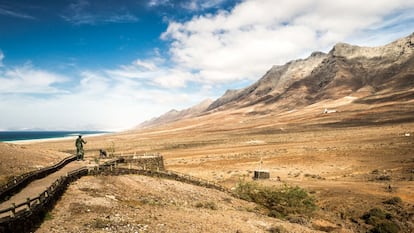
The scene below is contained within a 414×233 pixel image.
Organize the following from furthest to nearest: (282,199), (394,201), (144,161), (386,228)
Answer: (144,161) → (282,199) → (394,201) → (386,228)

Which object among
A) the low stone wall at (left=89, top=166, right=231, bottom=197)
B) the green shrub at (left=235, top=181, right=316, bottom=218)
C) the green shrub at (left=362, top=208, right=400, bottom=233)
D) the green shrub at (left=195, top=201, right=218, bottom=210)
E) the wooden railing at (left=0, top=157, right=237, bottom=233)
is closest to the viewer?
the wooden railing at (left=0, top=157, right=237, bottom=233)

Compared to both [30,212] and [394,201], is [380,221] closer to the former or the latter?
[394,201]

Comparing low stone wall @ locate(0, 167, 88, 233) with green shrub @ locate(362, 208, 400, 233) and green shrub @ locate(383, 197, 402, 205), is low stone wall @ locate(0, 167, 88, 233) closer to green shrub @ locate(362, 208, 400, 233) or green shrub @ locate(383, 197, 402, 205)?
green shrub @ locate(362, 208, 400, 233)

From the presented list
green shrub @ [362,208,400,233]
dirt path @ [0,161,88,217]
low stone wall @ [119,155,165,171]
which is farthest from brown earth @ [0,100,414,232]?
low stone wall @ [119,155,165,171]

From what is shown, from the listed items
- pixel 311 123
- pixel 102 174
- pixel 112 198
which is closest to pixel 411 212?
pixel 112 198

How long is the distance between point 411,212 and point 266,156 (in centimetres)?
3891

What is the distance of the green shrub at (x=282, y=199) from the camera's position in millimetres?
29188

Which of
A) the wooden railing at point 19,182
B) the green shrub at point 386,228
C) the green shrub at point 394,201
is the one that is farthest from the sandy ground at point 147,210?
the green shrub at point 394,201

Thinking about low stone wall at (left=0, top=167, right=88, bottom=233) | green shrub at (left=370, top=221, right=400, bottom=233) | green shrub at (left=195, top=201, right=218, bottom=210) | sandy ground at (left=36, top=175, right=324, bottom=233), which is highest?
low stone wall at (left=0, top=167, right=88, bottom=233)

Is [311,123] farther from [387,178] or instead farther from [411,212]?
[411,212]

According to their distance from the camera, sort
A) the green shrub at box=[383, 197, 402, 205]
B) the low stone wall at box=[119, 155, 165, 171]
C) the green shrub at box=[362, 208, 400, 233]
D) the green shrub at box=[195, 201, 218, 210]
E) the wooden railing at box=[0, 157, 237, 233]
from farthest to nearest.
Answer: the low stone wall at box=[119, 155, 165, 171] → the green shrub at box=[383, 197, 402, 205] → the green shrub at box=[195, 201, 218, 210] → the green shrub at box=[362, 208, 400, 233] → the wooden railing at box=[0, 157, 237, 233]

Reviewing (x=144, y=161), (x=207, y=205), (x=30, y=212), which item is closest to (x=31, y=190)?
(x=30, y=212)

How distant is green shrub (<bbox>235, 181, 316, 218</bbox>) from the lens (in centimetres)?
2919

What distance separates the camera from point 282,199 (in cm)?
3128
